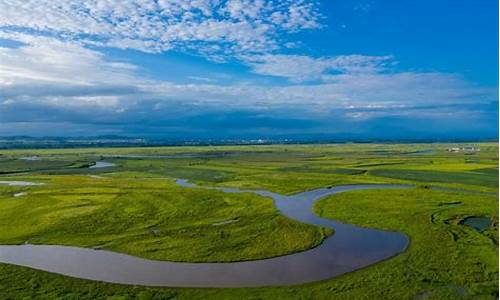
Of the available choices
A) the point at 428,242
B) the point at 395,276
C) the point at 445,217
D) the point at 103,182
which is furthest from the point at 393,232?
the point at 103,182

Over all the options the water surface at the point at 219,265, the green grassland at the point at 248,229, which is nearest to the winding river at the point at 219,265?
the water surface at the point at 219,265

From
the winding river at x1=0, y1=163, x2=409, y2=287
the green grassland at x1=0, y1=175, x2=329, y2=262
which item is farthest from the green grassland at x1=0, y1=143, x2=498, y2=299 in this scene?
the winding river at x1=0, y1=163, x2=409, y2=287

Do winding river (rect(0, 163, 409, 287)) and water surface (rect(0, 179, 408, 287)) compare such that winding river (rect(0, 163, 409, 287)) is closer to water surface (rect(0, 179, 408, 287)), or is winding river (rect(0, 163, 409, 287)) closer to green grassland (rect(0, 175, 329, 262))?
water surface (rect(0, 179, 408, 287))

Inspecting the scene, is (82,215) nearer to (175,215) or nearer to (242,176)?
(175,215)

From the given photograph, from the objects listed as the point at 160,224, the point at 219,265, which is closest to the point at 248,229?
the point at 160,224

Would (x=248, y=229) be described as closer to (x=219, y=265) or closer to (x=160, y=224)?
(x=160, y=224)

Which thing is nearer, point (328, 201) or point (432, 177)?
point (328, 201)

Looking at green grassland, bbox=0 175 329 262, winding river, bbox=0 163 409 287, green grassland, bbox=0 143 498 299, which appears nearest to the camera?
green grassland, bbox=0 143 498 299

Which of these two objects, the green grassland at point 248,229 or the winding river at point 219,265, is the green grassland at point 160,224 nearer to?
the green grassland at point 248,229
